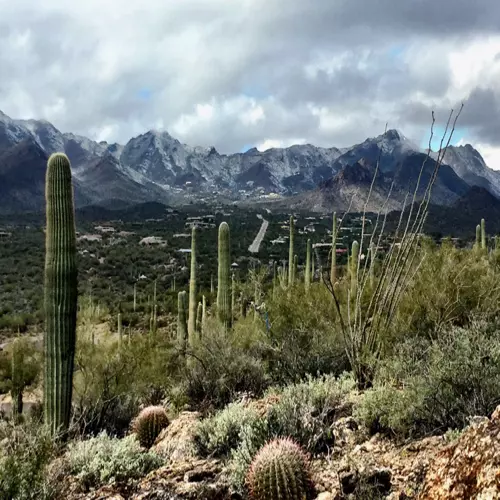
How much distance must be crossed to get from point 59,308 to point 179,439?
11.2 ft

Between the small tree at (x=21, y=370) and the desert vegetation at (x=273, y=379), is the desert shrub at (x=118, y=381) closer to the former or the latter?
the desert vegetation at (x=273, y=379)

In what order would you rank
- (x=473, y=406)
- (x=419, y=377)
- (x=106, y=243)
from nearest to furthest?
→ (x=473, y=406) < (x=419, y=377) < (x=106, y=243)

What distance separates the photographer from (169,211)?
485 ft

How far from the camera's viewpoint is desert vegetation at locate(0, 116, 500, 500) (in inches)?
188

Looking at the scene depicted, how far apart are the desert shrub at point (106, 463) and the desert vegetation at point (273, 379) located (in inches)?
0.7

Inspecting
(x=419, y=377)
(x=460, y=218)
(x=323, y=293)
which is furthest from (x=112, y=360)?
(x=460, y=218)

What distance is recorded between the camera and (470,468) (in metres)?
2.75

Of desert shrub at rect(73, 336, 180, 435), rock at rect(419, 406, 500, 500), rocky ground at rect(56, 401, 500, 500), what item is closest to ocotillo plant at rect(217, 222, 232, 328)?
desert shrub at rect(73, 336, 180, 435)

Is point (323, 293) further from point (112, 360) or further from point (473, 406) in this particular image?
point (473, 406)

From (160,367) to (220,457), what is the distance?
7242 mm

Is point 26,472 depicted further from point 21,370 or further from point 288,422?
point 21,370

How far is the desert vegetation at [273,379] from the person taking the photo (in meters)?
4.78

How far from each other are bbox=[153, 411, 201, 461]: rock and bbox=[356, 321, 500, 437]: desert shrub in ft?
6.36

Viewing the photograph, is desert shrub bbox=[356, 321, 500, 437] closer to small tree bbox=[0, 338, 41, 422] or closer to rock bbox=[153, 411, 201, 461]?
rock bbox=[153, 411, 201, 461]
